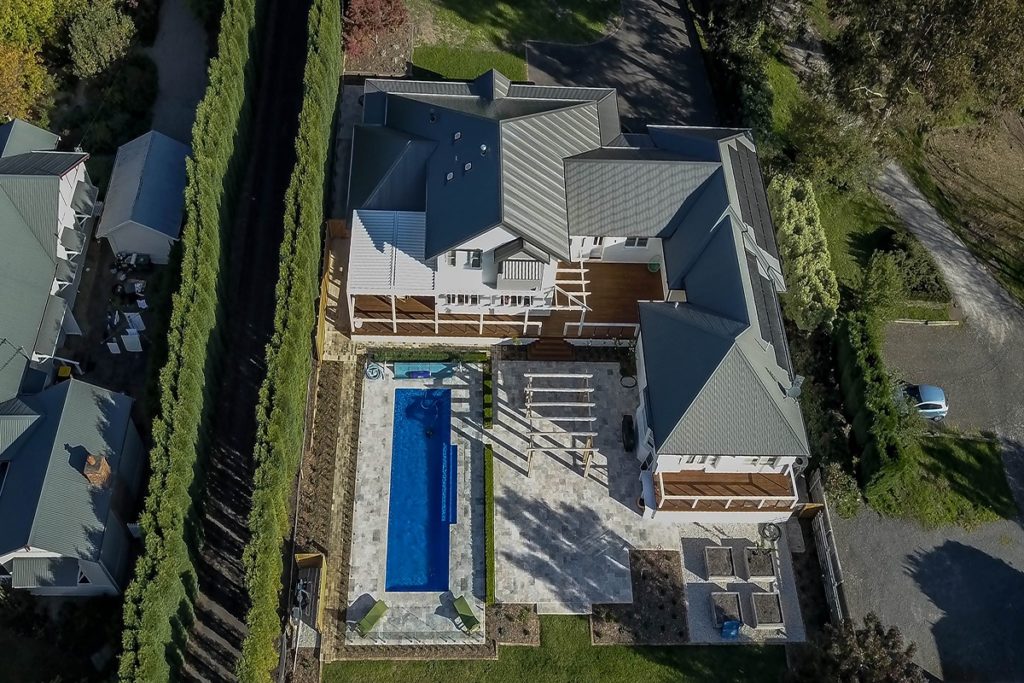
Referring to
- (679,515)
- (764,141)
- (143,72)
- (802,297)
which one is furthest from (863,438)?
(143,72)

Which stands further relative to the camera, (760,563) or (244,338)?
(244,338)

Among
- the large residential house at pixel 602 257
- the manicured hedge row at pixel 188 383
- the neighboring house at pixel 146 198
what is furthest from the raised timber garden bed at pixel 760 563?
the neighboring house at pixel 146 198

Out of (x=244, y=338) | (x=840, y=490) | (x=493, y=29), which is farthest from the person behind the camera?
(x=493, y=29)

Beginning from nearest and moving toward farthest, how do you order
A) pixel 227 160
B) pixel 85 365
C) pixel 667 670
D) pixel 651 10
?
pixel 667 670
pixel 85 365
pixel 227 160
pixel 651 10

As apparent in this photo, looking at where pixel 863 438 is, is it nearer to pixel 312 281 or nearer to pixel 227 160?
pixel 312 281

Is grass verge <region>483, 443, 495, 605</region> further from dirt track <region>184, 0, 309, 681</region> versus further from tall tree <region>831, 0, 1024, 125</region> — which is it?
tall tree <region>831, 0, 1024, 125</region>

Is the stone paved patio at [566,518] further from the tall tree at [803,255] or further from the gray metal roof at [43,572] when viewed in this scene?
the gray metal roof at [43,572]

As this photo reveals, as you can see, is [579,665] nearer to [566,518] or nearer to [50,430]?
[566,518]

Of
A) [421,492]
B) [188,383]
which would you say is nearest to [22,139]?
[188,383]

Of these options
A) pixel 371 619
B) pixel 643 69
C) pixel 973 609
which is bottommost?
pixel 973 609
